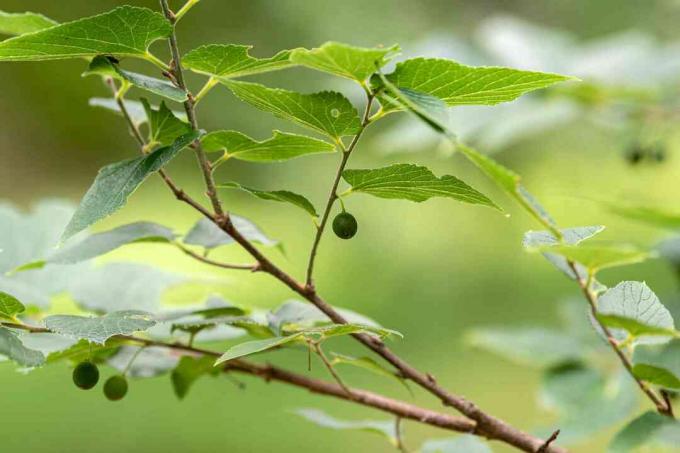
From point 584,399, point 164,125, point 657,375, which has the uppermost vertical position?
point 164,125

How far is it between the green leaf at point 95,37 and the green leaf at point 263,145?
0.25ft

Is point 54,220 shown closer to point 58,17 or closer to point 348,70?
point 348,70

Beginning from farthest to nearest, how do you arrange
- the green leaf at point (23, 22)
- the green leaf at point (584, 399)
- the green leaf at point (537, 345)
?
the green leaf at point (537, 345), the green leaf at point (584, 399), the green leaf at point (23, 22)

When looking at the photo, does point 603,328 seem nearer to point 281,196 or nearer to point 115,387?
point 281,196

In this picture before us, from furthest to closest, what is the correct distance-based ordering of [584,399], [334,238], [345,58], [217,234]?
1. [334,238]
2. [584,399]
3. [217,234]
4. [345,58]

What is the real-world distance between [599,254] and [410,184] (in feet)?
0.38

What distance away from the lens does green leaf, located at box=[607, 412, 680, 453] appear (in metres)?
0.47

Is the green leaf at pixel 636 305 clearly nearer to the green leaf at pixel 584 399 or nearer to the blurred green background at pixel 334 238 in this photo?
the green leaf at pixel 584 399

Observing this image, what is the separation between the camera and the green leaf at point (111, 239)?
554 mm

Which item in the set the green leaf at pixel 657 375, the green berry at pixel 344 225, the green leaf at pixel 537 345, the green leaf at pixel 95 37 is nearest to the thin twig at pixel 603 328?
the green leaf at pixel 657 375

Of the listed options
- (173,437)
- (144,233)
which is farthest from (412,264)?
(144,233)

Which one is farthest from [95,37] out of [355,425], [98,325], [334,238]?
[334,238]

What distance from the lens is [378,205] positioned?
414cm

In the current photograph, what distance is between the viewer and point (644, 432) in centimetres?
48
